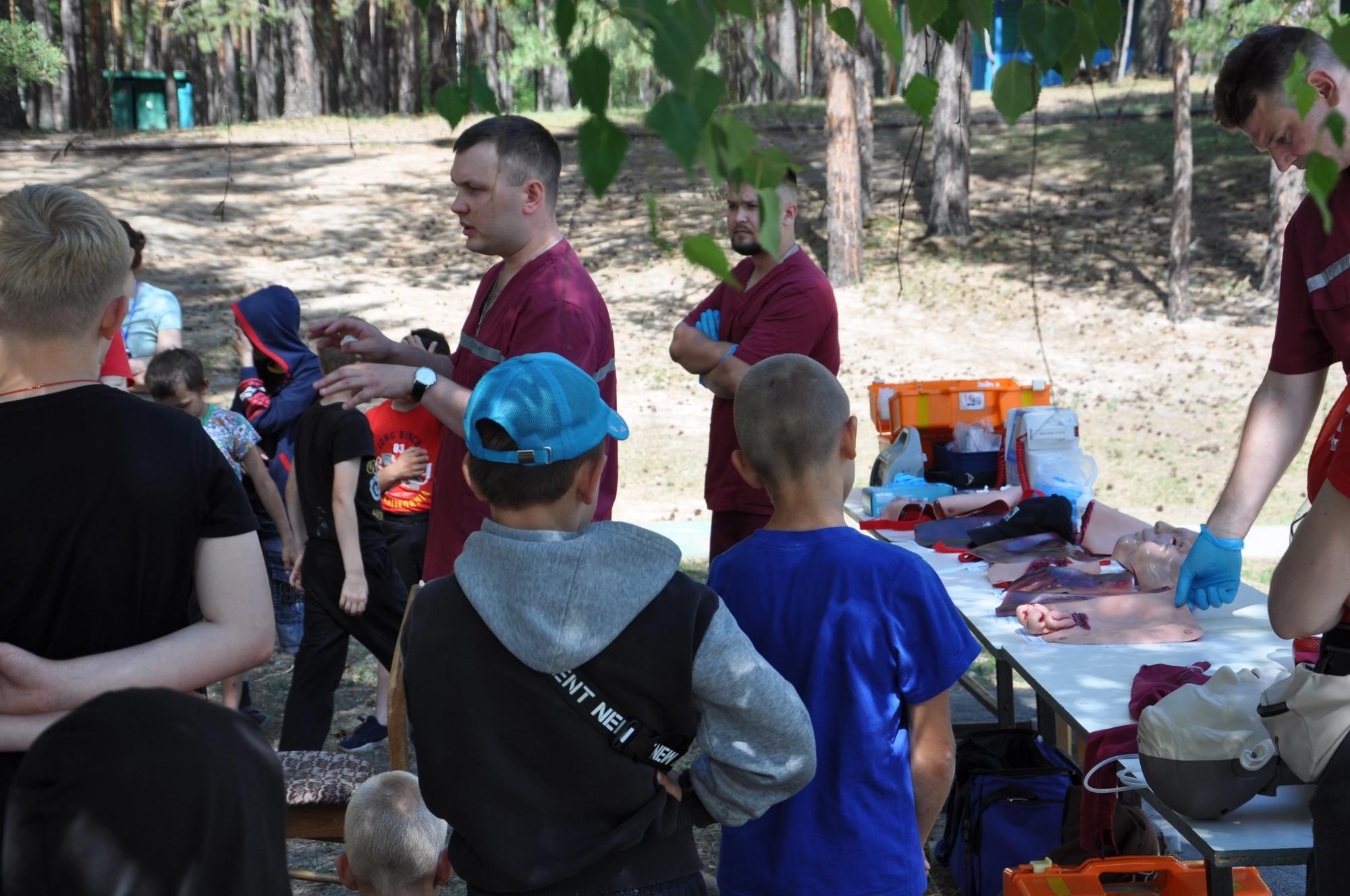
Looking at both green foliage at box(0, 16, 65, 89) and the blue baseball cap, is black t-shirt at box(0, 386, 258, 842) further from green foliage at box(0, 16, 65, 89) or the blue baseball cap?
green foliage at box(0, 16, 65, 89)

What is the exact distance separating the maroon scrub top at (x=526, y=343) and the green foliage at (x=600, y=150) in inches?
64.7

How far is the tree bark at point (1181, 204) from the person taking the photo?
15.7 meters

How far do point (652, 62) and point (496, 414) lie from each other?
34.8 inches

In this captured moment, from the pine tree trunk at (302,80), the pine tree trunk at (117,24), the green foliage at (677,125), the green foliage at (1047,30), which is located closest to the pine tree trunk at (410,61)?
the pine tree trunk at (302,80)

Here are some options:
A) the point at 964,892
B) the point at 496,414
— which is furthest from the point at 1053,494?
the point at 496,414

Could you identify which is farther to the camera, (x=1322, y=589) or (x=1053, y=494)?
(x=1053, y=494)

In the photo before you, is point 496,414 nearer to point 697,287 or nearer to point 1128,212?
point 697,287

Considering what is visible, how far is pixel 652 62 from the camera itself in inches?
49.3

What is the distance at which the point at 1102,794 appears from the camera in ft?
10.5

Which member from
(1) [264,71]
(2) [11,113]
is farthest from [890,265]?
(1) [264,71]

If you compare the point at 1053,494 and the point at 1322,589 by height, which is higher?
the point at 1322,589

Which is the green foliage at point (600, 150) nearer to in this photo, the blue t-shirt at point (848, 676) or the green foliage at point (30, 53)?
the blue t-shirt at point (848, 676)

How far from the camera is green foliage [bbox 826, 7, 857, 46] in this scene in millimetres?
1786

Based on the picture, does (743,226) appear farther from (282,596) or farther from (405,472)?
(282,596)
